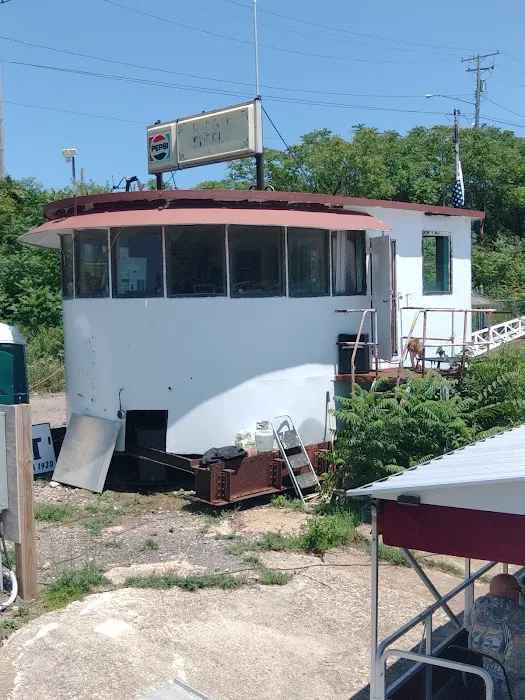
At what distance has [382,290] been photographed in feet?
41.6

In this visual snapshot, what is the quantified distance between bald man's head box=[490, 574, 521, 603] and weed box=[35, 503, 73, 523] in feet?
21.5

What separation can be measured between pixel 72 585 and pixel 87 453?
14.2 feet

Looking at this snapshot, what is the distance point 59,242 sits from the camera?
13430mm

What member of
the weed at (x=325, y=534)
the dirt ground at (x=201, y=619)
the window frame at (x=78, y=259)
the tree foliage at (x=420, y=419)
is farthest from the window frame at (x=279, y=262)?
the weed at (x=325, y=534)

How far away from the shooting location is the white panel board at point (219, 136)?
12023 mm

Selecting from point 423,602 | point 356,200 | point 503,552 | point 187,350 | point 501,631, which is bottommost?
point 423,602

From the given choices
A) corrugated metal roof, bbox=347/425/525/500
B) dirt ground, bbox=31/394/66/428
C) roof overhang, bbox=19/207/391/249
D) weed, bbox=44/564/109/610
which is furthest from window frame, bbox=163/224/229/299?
corrugated metal roof, bbox=347/425/525/500

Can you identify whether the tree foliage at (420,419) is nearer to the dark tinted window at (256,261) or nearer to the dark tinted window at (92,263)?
the dark tinted window at (256,261)

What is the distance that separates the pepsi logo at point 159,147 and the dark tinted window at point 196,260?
2.82 meters

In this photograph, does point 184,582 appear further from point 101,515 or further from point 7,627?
point 101,515

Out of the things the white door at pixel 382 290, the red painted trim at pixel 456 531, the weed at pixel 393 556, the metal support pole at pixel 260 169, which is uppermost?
the metal support pole at pixel 260 169

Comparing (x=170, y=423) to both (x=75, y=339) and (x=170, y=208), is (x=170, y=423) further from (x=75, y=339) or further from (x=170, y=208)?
(x=170, y=208)

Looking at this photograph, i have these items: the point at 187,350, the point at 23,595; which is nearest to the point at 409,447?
the point at 187,350

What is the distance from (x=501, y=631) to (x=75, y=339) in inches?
354
